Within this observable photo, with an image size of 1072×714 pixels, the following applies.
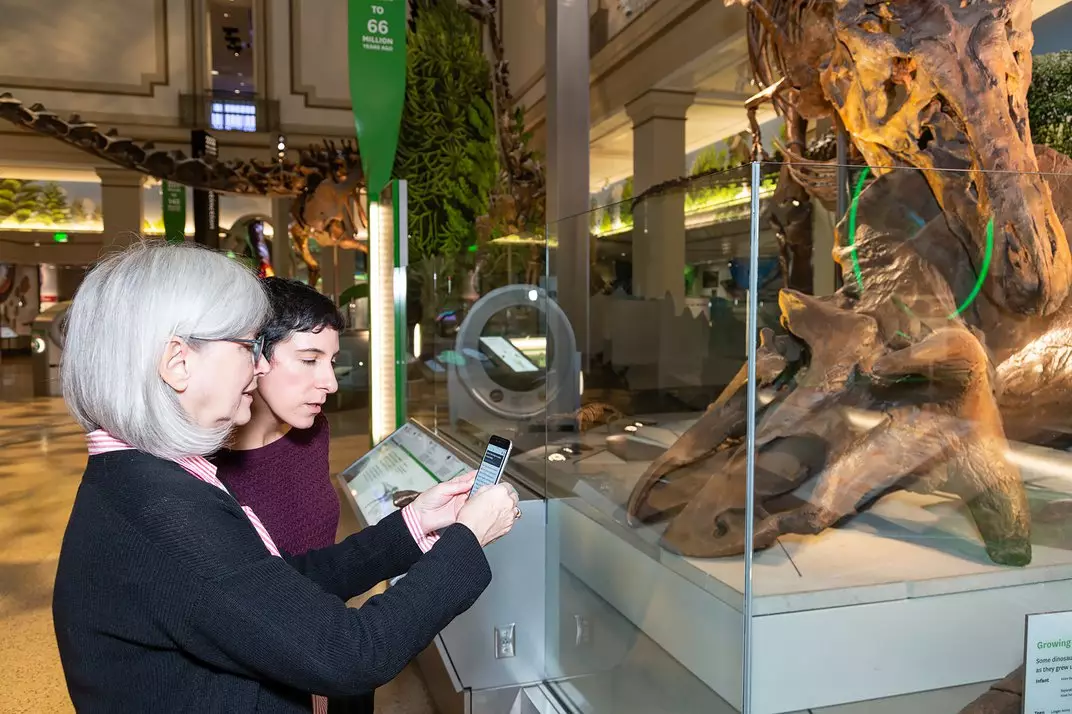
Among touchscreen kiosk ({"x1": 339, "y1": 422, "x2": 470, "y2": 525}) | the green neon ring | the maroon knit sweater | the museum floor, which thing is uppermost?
the green neon ring

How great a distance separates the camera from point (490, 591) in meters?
2.11

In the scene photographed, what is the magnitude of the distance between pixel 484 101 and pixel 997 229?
4.54 meters

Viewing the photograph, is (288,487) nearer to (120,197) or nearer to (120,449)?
(120,449)

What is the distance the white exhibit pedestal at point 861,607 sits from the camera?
1.34 metres

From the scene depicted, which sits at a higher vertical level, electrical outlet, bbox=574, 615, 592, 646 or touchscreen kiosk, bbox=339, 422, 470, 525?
touchscreen kiosk, bbox=339, 422, 470, 525

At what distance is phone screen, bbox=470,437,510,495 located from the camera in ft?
4.43

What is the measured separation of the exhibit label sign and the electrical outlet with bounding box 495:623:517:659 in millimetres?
1197

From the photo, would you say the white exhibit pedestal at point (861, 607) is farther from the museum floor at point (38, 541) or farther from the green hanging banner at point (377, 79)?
the green hanging banner at point (377, 79)

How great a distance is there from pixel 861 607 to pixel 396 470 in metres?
1.47

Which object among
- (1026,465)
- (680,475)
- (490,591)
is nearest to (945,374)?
(1026,465)

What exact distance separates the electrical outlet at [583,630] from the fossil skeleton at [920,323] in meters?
0.37

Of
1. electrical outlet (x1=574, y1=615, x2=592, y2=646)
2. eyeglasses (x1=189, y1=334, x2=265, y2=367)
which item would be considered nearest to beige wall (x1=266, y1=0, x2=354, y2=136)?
electrical outlet (x1=574, y1=615, x2=592, y2=646)

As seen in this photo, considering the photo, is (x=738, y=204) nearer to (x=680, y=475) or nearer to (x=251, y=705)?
(x=680, y=475)

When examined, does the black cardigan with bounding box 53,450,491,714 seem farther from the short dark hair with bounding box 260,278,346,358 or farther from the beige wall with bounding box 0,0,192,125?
the beige wall with bounding box 0,0,192,125
